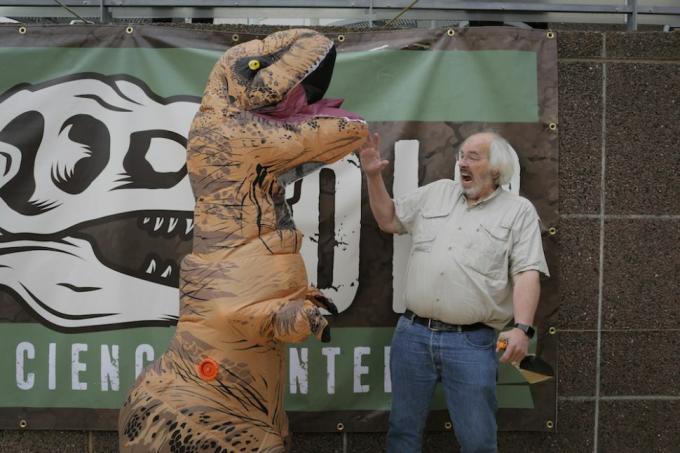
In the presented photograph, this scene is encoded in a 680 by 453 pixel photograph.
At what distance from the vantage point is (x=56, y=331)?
126 inches

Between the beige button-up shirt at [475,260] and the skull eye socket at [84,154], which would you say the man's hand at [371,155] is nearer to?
the beige button-up shirt at [475,260]

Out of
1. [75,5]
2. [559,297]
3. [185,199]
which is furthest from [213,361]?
[75,5]

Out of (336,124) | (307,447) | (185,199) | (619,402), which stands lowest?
(307,447)

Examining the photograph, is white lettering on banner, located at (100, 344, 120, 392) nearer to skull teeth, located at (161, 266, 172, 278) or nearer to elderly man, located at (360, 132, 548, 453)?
skull teeth, located at (161, 266, 172, 278)

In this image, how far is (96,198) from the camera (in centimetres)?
322

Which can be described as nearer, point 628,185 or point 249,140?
point 249,140

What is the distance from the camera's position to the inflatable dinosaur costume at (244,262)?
2.04 meters

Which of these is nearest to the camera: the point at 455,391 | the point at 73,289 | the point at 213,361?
the point at 213,361

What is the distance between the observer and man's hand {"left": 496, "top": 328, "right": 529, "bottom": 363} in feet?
8.18

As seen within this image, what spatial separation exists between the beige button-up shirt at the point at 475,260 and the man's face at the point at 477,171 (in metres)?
0.04

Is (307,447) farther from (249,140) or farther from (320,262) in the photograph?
(249,140)

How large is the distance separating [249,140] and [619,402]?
2196 millimetres

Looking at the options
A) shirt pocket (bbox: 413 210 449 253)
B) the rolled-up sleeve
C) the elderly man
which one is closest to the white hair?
the elderly man

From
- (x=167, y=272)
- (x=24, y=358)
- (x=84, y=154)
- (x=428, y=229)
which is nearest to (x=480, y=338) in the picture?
(x=428, y=229)
